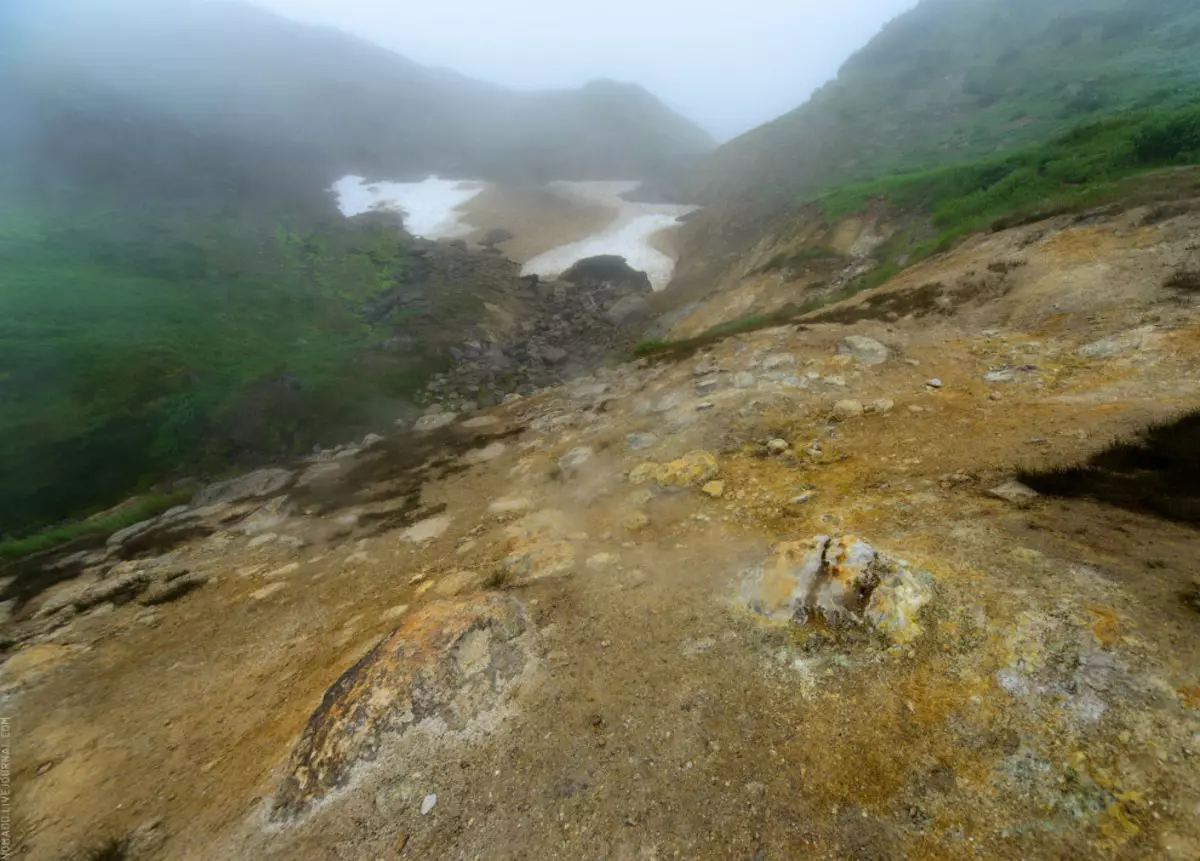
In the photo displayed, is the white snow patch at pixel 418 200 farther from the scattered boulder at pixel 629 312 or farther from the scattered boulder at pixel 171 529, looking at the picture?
the scattered boulder at pixel 171 529

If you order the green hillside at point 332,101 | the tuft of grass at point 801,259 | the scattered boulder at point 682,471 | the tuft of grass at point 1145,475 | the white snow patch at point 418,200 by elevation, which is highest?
the green hillside at point 332,101

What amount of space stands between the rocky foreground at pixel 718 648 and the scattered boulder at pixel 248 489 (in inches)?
146

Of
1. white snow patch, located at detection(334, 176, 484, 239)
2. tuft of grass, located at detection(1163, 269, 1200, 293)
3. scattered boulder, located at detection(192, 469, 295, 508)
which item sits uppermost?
white snow patch, located at detection(334, 176, 484, 239)

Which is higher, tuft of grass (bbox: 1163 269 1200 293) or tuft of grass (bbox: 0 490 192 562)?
tuft of grass (bbox: 1163 269 1200 293)

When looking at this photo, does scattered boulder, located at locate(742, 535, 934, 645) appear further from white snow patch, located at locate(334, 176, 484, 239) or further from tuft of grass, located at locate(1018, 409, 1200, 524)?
white snow patch, located at locate(334, 176, 484, 239)

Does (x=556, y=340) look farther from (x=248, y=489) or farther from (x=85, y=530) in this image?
(x=85, y=530)

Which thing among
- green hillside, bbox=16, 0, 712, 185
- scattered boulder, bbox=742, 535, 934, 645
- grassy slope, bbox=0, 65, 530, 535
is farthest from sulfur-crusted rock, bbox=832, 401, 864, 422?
green hillside, bbox=16, 0, 712, 185

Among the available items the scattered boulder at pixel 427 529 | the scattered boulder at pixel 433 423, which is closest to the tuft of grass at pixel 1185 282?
the scattered boulder at pixel 427 529

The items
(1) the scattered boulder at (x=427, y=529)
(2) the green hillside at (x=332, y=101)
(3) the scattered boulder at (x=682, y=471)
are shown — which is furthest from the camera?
(2) the green hillside at (x=332, y=101)

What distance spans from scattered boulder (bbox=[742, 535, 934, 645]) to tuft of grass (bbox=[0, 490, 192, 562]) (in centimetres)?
2256

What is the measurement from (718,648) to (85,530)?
25.3m

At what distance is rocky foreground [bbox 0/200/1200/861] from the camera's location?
4922mm

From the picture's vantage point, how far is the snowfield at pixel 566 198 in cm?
6275

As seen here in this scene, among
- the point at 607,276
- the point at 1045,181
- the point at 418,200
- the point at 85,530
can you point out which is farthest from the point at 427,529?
the point at 418,200
